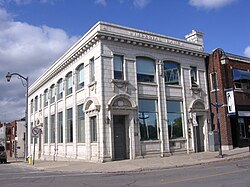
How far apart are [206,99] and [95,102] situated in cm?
1070

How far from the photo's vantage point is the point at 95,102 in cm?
2078

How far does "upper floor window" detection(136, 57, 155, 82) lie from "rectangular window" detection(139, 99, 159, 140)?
171 centimetres

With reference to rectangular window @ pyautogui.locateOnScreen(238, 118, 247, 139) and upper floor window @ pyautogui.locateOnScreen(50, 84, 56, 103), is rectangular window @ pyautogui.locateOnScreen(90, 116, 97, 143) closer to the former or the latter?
upper floor window @ pyautogui.locateOnScreen(50, 84, 56, 103)

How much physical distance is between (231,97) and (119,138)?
10.7m

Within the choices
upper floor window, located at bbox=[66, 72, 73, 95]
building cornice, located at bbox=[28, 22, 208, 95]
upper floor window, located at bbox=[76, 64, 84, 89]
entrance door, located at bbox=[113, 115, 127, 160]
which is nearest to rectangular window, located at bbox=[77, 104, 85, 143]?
upper floor window, located at bbox=[76, 64, 84, 89]

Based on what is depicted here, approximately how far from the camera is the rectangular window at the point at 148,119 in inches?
862

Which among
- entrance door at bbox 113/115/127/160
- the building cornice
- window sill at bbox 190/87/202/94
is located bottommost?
entrance door at bbox 113/115/127/160

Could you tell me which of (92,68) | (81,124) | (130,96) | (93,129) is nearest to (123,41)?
(92,68)

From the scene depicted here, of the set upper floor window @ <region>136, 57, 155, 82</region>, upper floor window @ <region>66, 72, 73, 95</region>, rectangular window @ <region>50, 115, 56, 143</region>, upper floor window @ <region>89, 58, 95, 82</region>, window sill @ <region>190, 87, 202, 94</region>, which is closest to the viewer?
upper floor window @ <region>89, 58, 95, 82</region>

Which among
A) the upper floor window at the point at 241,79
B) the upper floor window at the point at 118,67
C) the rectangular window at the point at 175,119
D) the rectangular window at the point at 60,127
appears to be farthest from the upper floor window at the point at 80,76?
the upper floor window at the point at 241,79

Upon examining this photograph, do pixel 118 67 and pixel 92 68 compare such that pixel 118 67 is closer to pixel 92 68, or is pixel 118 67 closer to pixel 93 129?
pixel 92 68

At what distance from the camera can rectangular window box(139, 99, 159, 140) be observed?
862 inches

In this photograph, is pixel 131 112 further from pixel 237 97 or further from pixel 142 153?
pixel 237 97

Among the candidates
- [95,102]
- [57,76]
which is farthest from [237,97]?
[57,76]
